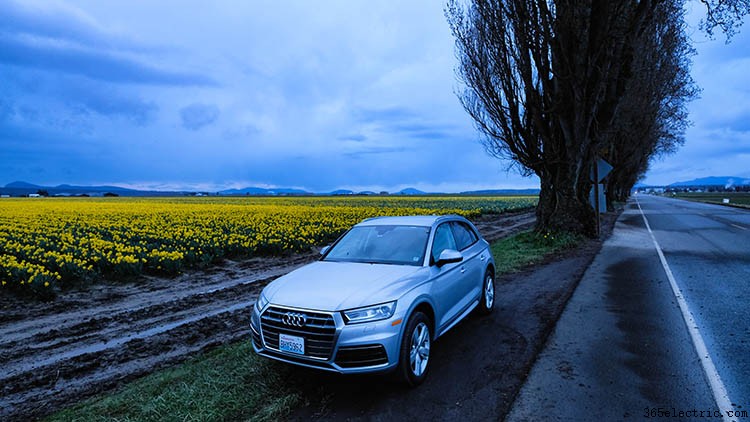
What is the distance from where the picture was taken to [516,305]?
22.6 ft

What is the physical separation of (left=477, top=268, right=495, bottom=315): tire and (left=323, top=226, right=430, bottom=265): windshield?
5.33 feet

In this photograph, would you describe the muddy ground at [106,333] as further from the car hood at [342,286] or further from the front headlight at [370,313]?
the front headlight at [370,313]

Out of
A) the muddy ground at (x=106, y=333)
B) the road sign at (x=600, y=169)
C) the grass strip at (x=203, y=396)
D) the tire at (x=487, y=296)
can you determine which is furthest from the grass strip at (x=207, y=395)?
the road sign at (x=600, y=169)

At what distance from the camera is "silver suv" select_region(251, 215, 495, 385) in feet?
12.1

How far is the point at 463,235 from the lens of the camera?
6.05m

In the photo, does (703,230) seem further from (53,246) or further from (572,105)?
(53,246)

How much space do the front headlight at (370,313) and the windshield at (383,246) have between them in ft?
3.06

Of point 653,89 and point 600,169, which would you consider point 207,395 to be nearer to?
point 600,169

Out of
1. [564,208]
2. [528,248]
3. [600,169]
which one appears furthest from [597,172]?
[528,248]

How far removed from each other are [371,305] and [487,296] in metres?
3.06

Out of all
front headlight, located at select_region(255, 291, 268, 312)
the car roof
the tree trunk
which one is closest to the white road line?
the car roof

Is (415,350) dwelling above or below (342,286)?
below

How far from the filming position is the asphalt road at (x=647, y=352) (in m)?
3.59

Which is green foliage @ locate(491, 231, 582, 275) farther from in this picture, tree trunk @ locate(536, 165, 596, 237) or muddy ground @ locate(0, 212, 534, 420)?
muddy ground @ locate(0, 212, 534, 420)
